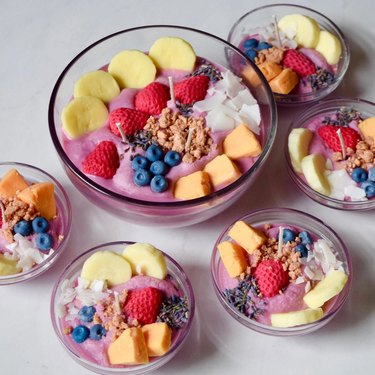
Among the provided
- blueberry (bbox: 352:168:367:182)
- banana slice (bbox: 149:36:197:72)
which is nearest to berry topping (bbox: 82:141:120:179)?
banana slice (bbox: 149:36:197:72)

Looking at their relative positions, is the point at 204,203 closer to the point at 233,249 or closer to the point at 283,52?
the point at 233,249

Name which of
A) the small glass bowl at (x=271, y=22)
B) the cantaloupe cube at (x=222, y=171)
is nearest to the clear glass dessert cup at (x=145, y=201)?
the cantaloupe cube at (x=222, y=171)

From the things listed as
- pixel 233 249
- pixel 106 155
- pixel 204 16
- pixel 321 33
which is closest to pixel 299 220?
pixel 233 249

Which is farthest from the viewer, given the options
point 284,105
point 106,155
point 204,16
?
point 204,16

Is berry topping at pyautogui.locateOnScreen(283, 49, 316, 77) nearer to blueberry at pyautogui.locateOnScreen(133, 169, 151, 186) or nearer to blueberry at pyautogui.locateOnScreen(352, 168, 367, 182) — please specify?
blueberry at pyautogui.locateOnScreen(352, 168, 367, 182)

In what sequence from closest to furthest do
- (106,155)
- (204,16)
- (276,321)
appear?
(276,321) < (106,155) < (204,16)

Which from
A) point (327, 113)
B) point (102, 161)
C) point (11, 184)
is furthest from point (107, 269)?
point (327, 113)
